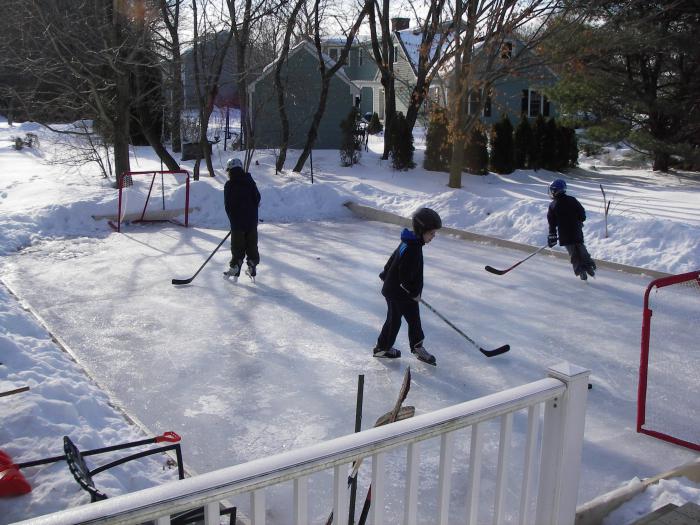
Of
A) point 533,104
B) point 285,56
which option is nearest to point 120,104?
point 285,56

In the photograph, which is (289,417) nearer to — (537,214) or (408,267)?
(408,267)

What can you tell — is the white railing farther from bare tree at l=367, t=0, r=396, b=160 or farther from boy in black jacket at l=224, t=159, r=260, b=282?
bare tree at l=367, t=0, r=396, b=160

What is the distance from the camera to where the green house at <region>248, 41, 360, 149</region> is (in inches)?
1000

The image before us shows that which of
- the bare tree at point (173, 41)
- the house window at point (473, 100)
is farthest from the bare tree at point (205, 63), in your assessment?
the house window at point (473, 100)

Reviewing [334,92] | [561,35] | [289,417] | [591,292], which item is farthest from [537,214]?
[334,92]

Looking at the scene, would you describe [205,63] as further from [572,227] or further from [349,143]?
[572,227]

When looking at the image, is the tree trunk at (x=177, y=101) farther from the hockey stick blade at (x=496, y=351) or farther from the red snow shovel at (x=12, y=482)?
the red snow shovel at (x=12, y=482)

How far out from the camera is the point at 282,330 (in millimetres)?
6969

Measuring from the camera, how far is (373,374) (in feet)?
18.9

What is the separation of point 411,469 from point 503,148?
19.5 meters

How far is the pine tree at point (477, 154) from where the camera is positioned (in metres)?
20.1

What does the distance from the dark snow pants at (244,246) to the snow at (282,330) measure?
318 mm

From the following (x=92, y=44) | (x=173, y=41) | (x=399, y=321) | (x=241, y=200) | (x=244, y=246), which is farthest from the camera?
(x=173, y=41)

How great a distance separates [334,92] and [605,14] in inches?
426
